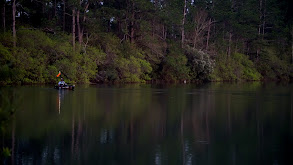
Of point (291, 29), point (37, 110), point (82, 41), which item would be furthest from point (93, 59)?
point (291, 29)

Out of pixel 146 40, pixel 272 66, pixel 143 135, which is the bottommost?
pixel 143 135

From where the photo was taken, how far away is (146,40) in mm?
67938

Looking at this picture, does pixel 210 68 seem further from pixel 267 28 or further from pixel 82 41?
pixel 267 28

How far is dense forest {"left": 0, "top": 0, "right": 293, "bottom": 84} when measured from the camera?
51.6 meters

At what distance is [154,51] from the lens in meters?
69.1

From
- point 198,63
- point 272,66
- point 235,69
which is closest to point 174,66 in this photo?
Result: point 198,63

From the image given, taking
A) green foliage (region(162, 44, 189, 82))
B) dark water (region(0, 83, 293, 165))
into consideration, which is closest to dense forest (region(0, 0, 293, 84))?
green foliage (region(162, 44, 189, 82))

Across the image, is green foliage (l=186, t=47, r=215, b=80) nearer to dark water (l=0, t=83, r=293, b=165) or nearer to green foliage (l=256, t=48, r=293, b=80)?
green foliage (l=256, t=48, r=293, b=80)

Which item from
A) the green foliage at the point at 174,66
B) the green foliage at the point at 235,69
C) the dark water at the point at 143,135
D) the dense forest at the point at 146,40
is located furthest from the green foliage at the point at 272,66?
the dark water at the point at 143,135

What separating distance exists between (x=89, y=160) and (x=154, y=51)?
56.2 metres

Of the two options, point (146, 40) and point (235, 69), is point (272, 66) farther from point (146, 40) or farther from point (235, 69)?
point (146, 40)

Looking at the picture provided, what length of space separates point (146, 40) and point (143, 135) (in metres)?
50.9

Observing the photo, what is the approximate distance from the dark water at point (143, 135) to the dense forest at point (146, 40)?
18077mm

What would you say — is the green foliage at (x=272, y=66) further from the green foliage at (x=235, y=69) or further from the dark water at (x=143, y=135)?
the dark water at (x=143, y=135)
